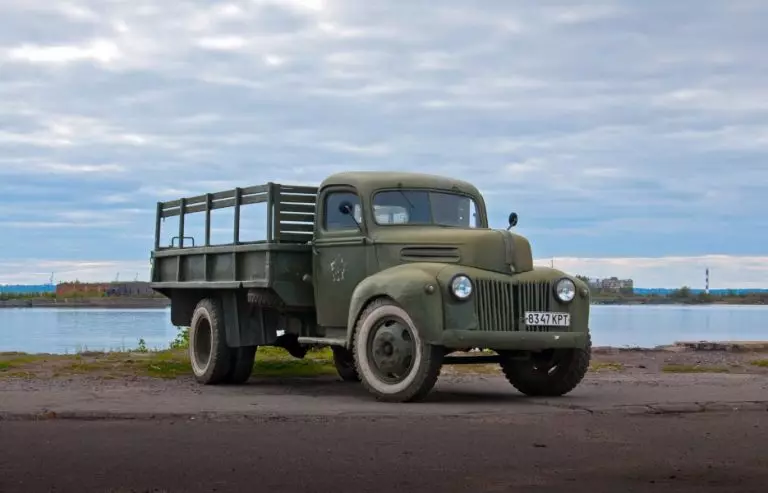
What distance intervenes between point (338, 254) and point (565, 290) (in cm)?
262

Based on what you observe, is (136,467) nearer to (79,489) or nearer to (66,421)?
(79,489)

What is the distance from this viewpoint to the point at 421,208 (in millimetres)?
13508

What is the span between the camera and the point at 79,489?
6.69 metres

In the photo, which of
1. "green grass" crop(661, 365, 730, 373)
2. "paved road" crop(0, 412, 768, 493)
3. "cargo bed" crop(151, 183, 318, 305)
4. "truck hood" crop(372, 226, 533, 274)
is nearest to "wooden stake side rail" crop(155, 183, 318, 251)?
"cargo bed" crop(151, 183, 318, 305)

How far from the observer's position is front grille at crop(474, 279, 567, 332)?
11914 mm

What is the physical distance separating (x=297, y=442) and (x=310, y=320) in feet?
18.1

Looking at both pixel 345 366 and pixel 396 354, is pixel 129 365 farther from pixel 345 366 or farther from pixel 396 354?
pixel 396 354

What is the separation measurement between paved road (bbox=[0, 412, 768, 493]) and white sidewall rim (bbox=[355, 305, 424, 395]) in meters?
1.39

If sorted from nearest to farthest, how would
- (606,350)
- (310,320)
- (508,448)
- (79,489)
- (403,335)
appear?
(79,489) → (508,448) → (403,335) → (310,320) → (606,350)

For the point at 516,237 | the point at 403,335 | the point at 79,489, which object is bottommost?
the point at 79,489

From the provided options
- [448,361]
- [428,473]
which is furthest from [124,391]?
[428,473]

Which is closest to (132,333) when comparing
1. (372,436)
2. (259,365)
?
(259,365)

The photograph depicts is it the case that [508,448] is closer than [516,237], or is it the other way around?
[508,448]

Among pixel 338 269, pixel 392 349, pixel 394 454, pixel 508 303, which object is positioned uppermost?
pixel 338 269
